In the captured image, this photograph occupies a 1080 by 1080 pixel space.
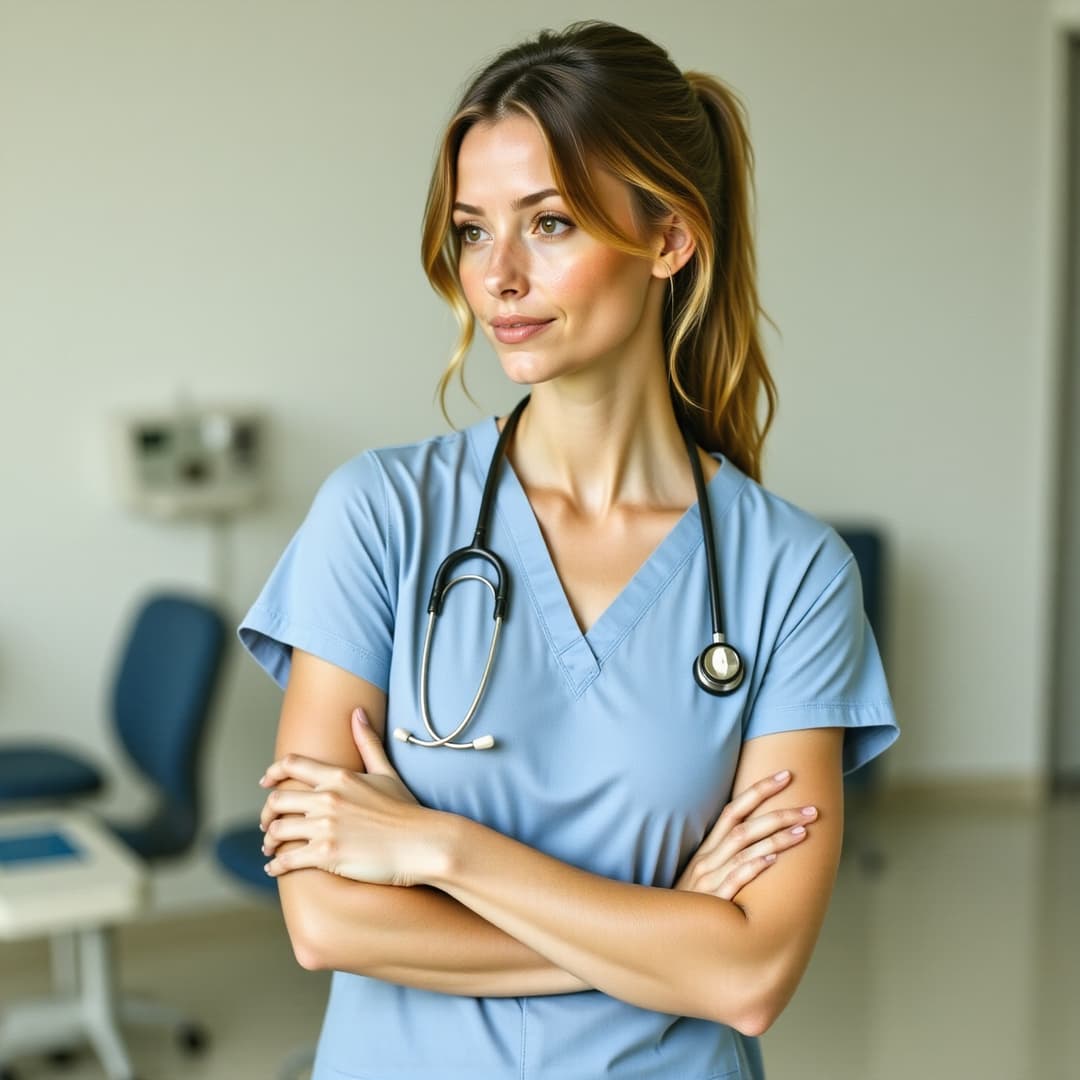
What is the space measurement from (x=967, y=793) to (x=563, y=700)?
160 inches

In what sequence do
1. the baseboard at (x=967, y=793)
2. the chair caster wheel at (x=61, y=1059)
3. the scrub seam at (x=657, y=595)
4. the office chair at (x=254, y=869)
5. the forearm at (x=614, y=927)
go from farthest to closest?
the baseboard at (x=967, y=793) → the chair caster wheel at (x=61, y=1059) → the office chair at (x=254, y=869) → the scrub seam at (x=657, y=595) → the forearm at (x=614, y=927)

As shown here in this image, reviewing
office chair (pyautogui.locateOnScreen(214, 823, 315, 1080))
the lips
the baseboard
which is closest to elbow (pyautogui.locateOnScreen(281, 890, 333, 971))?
the lips

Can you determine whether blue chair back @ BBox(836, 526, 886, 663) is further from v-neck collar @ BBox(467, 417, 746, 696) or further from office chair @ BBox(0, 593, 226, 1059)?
v-neck collar @ BBox(467, 417, 746, 696)

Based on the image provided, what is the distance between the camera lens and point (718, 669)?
1293 millimetres

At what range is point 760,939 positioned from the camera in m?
1.25

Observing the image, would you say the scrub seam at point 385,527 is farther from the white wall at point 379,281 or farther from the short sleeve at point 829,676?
the white wall at point 379,281

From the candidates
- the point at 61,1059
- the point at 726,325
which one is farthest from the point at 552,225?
the point at 61,1059

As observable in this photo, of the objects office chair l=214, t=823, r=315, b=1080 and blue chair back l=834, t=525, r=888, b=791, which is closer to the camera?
office chair l=214, t=823, r=315, b=1080

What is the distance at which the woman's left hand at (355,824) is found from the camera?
3.98ft

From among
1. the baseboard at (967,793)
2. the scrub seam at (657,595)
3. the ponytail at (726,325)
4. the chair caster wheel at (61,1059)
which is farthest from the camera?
the baseboard at (967,793)

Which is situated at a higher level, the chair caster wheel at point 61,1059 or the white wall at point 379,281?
the white wall at point 379,281

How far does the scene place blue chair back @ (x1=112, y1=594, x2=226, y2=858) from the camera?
3.14m

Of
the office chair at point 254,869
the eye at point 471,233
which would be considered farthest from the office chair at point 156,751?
the eye at point 471,233

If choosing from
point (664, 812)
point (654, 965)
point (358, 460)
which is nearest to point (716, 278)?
point (358, 460)
